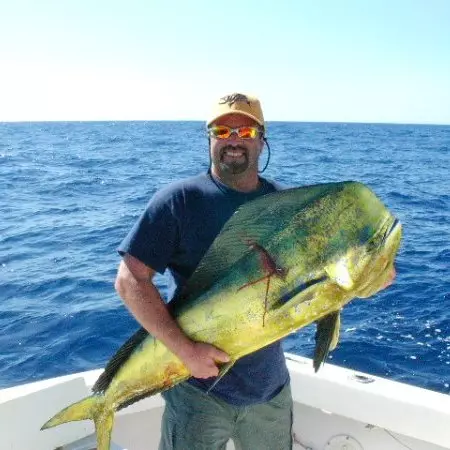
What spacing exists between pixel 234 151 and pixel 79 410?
1166mm

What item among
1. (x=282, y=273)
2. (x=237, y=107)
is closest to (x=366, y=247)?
(x=282, y=273)

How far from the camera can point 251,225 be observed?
72.1 inches

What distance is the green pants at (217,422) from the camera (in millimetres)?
2340

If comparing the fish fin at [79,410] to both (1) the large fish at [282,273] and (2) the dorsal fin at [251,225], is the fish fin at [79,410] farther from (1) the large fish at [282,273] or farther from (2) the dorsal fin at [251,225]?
(2) the dorsal fin at [251,225]

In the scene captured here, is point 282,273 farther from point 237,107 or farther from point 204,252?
point 237,107

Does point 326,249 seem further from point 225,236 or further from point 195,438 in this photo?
point 195,438

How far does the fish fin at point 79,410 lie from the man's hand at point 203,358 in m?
0.42

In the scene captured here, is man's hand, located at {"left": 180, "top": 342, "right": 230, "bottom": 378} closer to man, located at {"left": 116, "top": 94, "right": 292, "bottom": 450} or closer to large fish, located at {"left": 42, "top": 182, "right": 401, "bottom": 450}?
large fish, located at {"left": 42, "top": 182, "right": 401, "bottom": 450}

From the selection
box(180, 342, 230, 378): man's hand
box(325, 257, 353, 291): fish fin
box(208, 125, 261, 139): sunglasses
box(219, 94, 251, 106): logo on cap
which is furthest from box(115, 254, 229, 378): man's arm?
box(219, 94, 251, 106): logo on cap

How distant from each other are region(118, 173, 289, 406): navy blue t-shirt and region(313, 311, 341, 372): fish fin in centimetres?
52

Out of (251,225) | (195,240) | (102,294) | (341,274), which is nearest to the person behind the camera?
(341,274)

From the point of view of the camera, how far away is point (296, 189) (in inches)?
72.5

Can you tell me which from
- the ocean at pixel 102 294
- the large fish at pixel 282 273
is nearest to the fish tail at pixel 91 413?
the large fish at pixel 282 273

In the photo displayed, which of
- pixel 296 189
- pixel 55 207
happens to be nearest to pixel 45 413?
pixel 296 189
